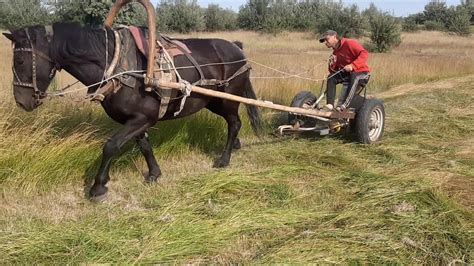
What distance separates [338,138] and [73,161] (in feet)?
12.9

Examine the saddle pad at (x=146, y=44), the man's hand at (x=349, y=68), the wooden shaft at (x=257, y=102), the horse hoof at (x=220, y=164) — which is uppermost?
the saddle pad at (x=146, y=44)

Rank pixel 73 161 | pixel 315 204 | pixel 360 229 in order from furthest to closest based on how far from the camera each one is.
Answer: pixel 73 161 < pixel 315 204 < pixel 360 229

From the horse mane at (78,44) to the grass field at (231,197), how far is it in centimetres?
122

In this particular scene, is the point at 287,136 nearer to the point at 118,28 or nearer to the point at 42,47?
the point at 118,28

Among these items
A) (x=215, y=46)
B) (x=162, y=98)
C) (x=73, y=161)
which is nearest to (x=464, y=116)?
(x=215, y=46)

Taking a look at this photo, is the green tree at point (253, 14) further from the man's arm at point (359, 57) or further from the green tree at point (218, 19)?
the man's arm at point (359, 57)

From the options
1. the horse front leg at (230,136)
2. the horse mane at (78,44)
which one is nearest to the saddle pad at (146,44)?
the horse mane at (78,44)


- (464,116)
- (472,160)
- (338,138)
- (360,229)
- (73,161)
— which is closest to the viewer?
(360,229)

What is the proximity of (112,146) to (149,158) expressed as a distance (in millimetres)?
767

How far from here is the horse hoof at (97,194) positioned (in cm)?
452

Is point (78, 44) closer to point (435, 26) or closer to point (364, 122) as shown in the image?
point (364, 122)

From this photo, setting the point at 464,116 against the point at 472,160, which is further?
the point at 464,116

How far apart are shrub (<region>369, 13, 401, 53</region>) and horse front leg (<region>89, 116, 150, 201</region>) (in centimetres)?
2531

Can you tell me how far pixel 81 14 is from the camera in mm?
27000
